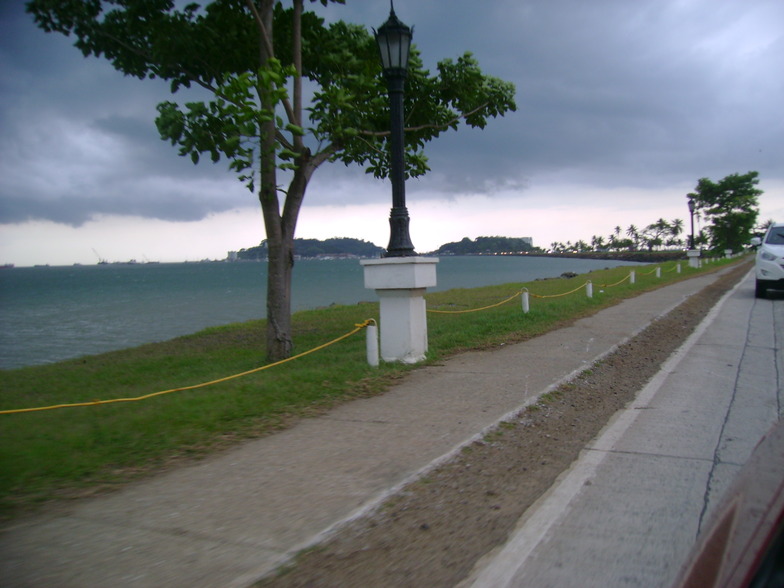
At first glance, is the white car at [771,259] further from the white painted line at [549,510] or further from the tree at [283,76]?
the white painted line at [549,510]

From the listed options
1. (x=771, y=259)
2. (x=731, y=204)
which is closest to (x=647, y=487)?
(x=771, y=259)

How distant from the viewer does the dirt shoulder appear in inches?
126

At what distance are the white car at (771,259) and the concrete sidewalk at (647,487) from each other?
9766 mm

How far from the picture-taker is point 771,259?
1691 centimetres

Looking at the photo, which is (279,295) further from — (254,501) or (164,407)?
(254,501)

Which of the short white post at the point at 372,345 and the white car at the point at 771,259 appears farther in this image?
the white car at the point at 771,259

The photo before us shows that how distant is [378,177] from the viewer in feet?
46.3

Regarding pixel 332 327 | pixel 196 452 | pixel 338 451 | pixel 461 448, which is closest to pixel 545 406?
pixel 461 448

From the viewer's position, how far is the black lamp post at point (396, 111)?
29.0 ft

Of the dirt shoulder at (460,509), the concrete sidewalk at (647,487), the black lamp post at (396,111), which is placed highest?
the black lamp post at (396,111)

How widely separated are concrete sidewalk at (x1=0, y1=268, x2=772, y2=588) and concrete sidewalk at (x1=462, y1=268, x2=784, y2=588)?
0.36m

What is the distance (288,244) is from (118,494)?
8365 mm

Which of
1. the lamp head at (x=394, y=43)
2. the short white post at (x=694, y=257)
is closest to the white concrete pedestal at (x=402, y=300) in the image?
the lamp head at (x=394, y=43)

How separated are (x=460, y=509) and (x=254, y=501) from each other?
1.34 meters
